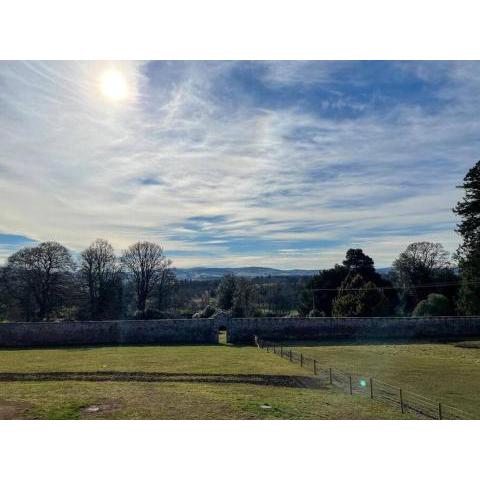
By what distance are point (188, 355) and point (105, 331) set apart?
11842 millimetres

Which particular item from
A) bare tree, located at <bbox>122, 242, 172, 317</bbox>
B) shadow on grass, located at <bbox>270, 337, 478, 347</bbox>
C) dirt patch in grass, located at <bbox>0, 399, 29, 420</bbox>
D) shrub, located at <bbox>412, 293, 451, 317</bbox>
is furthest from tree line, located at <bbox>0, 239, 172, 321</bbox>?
dirt patch in grass, located at <bbox>0, 399, 29, 420</bbox>

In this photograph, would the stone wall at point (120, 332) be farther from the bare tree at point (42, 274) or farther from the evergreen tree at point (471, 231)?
the evergreen tree at point (471, 231)

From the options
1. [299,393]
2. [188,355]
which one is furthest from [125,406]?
[188,355]

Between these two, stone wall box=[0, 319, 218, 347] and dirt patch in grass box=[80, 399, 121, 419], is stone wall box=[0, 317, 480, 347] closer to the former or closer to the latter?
stone wall box=[0, 319, 218, 347]

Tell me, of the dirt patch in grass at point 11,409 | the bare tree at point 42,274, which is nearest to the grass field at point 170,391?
the dirt patch in grass at point 11,409

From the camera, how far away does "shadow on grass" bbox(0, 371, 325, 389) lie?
16.8 m

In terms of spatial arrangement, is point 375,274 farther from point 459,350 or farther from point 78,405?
point 78,405

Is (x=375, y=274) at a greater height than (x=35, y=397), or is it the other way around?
(x=375, y=274)

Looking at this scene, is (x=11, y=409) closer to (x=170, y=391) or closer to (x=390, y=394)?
(x=170, y=391)

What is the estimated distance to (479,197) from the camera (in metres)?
33.9

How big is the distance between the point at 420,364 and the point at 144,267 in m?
31.9

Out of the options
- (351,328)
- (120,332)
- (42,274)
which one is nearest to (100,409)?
(120,332)

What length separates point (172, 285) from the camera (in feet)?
166

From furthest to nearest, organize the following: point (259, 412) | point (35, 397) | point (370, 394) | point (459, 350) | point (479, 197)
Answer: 1. point (479, 197)
2. point (459, 350)
3. point (370, 394)
4. point (35, 397)
5. point (259, 412)
